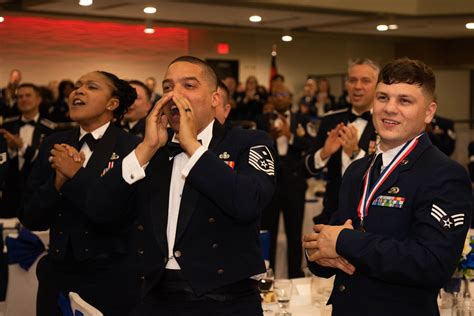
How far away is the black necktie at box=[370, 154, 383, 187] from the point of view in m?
2.55

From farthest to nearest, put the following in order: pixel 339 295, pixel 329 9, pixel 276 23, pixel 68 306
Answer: pixel 276 23, pixel 329 9, pixel 68 306, pixel 339 295

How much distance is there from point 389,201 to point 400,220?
69 mm

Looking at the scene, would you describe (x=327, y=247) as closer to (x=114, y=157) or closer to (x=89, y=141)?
(x=114, y=157)

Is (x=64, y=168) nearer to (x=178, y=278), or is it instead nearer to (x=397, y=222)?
(x=178, y=278)

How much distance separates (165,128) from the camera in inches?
106

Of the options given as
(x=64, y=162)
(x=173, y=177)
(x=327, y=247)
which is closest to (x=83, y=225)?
(x=64, y=162)

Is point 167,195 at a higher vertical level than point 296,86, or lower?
lower

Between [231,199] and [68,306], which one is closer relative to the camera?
[231,199]

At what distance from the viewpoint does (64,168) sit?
3.47 meters

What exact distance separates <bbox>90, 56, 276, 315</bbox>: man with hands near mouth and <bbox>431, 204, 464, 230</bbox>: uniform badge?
0.57 m

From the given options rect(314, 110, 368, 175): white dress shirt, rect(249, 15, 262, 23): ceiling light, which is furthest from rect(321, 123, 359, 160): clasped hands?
rect(249, 15, 262, 23): ceiling light

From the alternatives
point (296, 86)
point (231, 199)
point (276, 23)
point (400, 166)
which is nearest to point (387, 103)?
point (400, 166)

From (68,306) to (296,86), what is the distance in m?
16.3

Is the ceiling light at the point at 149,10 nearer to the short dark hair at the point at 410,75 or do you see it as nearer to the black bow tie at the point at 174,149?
the black bow tie at the point at 174,149
